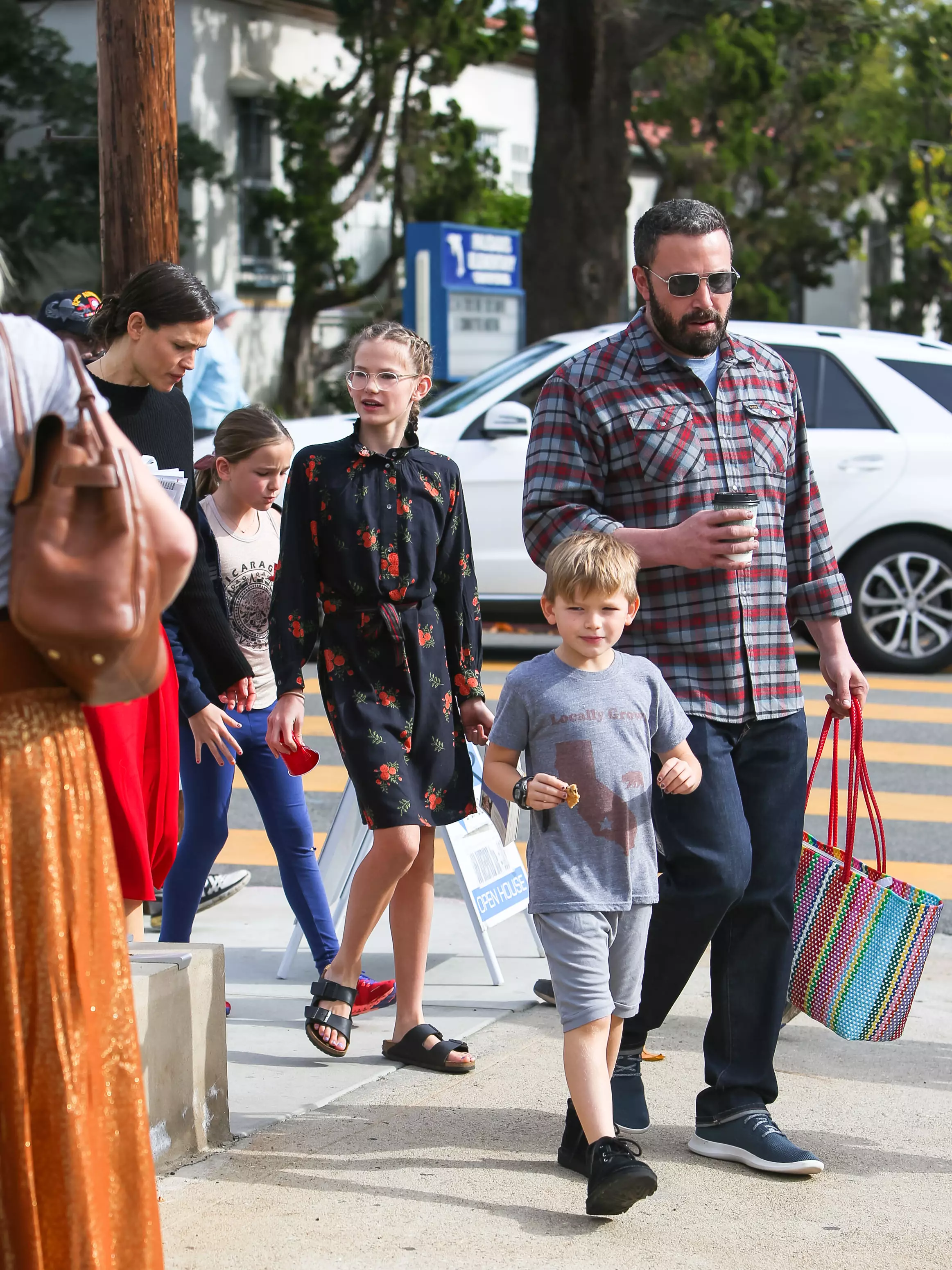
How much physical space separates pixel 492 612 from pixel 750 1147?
739 centimetres

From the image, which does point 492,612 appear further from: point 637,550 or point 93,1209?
point 93,1209

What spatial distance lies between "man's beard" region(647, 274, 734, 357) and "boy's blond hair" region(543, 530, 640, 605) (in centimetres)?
50

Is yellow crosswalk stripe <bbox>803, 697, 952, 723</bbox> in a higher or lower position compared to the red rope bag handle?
lower

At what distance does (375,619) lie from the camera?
4.38 metres

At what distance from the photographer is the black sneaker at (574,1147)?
3746 millimetres

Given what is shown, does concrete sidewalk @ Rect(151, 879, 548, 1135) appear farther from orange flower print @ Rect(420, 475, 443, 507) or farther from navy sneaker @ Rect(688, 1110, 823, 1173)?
orange flower print @ Rect(420, 475, 443, 507)

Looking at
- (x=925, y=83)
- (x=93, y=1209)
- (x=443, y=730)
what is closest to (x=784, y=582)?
(x=443, y=730)

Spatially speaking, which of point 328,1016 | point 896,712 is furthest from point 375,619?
point 896,712

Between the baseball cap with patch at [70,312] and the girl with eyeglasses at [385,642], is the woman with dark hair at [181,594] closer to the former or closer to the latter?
the girl with eyeglasses at [385,642]

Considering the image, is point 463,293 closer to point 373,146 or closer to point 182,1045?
point 373,146

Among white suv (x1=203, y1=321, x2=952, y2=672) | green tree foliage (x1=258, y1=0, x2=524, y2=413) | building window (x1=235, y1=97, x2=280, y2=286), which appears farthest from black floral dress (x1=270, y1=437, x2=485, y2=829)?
building window (x1=235, y1=97, x2=280, y2=286)

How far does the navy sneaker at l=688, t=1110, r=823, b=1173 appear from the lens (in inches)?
149

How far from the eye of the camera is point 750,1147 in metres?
3.84

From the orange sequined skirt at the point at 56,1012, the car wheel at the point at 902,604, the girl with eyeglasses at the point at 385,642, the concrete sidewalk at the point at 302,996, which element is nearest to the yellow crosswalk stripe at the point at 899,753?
the car wheel at the point at 902,604
